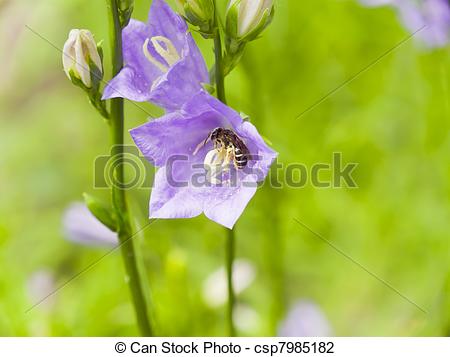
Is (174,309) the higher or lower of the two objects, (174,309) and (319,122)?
the lower

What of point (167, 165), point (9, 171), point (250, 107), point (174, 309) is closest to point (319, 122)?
point (250, 107)

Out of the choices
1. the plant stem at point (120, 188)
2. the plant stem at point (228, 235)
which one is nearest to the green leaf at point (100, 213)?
the plant stem at point (120, 188)

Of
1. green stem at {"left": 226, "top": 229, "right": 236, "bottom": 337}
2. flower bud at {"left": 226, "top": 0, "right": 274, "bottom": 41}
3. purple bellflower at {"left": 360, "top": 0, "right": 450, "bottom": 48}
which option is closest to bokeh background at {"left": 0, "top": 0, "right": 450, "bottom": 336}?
purple bellflower at {"left": 360, "top": 0, "right": 450, "bottom": 48}

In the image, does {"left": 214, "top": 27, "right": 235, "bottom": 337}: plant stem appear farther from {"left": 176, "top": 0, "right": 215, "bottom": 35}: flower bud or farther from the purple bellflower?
the purple bellflower

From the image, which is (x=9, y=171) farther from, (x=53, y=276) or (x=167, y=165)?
(x=167, y=165)

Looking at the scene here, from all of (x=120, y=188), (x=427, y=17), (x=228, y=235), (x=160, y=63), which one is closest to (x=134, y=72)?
(x=160, y=63)

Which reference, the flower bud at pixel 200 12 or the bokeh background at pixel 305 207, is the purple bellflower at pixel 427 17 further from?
the flower bud at pixel 200 12
